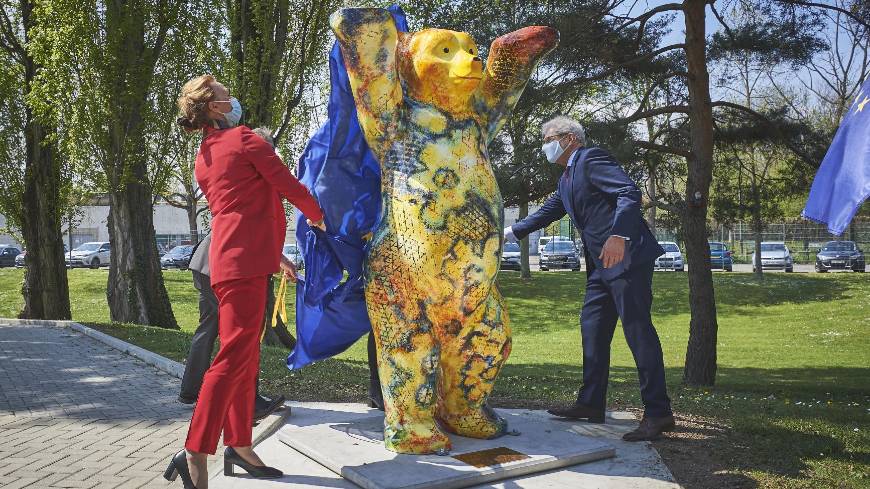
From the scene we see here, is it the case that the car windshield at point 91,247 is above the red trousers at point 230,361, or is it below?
above

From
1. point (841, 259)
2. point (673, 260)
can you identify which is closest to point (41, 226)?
point (673, 260)

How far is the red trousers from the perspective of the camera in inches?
129

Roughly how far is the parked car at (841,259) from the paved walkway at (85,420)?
87.2 ft

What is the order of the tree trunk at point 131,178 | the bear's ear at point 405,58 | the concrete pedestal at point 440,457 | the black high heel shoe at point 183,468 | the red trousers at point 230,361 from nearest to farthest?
the red trousers at point 230,361 → the black high heel shoe at point 183,468 → the concrete pedestal at point 440,457 → the bear's ear at point 405,58 → the tree trunk at point 131,178

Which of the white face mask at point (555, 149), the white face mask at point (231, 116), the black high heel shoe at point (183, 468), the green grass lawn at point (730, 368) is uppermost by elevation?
the white face mask at point (231, 116)

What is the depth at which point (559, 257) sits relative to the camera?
105 ft

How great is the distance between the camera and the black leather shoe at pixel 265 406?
486 cm

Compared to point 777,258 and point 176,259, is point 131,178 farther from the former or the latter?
point 777,258

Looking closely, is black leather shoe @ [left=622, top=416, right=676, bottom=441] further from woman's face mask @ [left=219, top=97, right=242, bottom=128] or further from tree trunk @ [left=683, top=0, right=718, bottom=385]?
tree trunk @ [left=683, top=0, right=718, bottom=385]

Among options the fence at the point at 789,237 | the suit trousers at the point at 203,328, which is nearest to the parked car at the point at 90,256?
the fence at the point at 789,237

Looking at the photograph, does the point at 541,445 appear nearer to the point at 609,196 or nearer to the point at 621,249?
the point at 621,249

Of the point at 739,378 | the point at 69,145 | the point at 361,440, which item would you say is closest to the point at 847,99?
the point at 739,378

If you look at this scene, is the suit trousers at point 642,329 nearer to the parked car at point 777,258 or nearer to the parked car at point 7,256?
the parked car at point 777,258

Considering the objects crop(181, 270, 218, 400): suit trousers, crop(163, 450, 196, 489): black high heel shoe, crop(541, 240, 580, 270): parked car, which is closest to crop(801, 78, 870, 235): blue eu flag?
crop(163, 450, 196, 489): black high heel shoe
